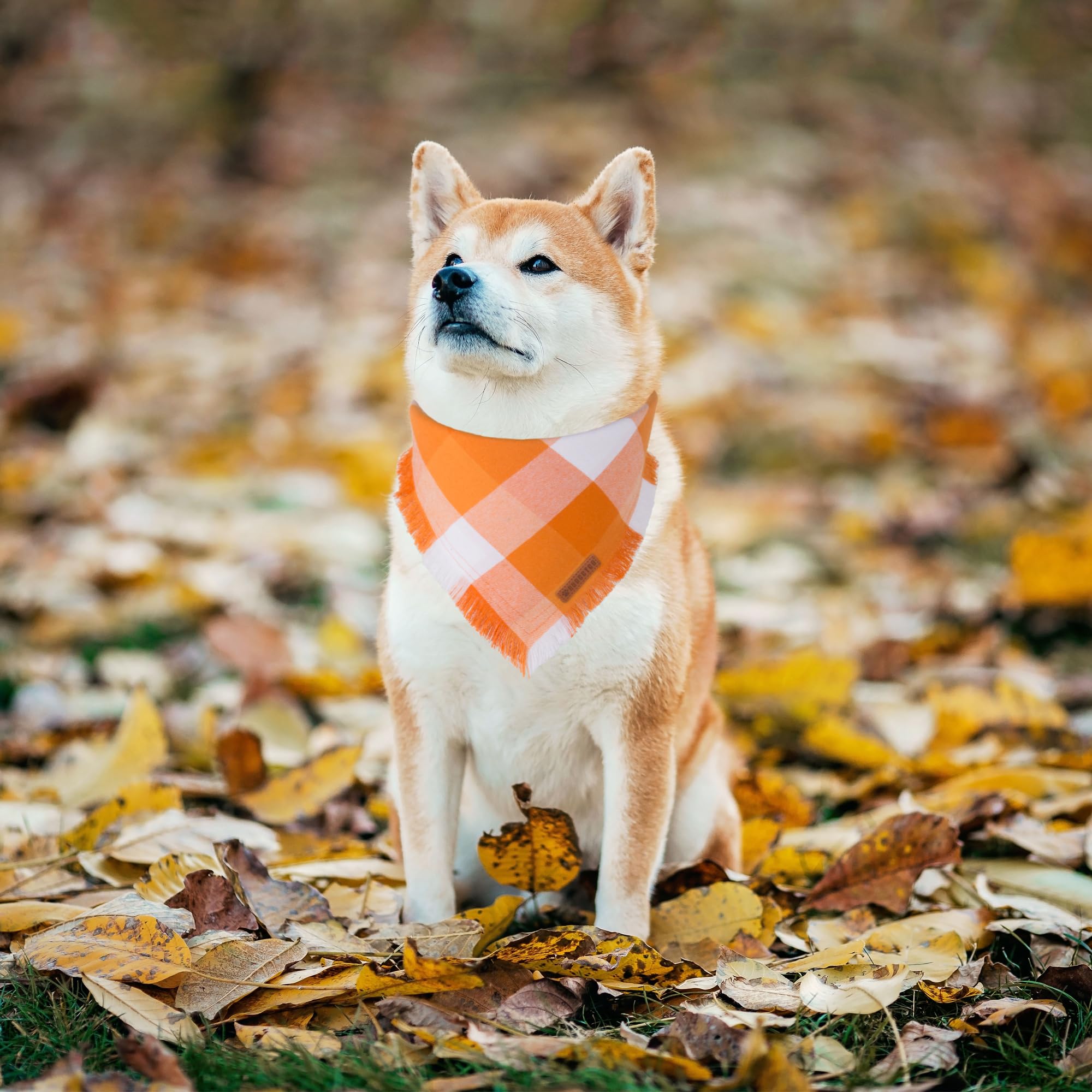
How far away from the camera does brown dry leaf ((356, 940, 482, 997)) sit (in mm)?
1943

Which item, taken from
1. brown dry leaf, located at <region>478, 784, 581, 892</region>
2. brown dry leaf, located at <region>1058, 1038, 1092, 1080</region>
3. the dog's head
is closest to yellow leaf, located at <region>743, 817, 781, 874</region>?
brown dry leaf, located at <region>478, 784, 581, 892</region>

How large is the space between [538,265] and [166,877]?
1.54 metres

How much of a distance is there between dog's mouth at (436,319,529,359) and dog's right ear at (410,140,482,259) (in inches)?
18.9

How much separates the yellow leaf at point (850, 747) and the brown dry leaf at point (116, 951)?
198cm

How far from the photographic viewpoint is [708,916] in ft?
7.86

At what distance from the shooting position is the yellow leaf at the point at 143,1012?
6.07ft

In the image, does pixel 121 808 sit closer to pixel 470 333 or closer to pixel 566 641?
pixel 566 641

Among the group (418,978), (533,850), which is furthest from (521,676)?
(418,978)

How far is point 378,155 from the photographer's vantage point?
9.31 m

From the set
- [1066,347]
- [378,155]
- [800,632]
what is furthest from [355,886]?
[378,155]

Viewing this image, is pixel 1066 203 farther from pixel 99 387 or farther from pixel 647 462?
pixel 647 462

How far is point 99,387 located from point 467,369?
470cm

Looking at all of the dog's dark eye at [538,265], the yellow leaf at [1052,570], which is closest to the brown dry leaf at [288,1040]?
the dog's dark eye at [538,265]

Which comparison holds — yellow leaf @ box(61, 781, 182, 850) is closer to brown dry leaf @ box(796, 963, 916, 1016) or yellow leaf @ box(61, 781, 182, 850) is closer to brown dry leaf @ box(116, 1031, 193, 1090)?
brown dry leaf @ box(116, 1031, 193, 1090)
